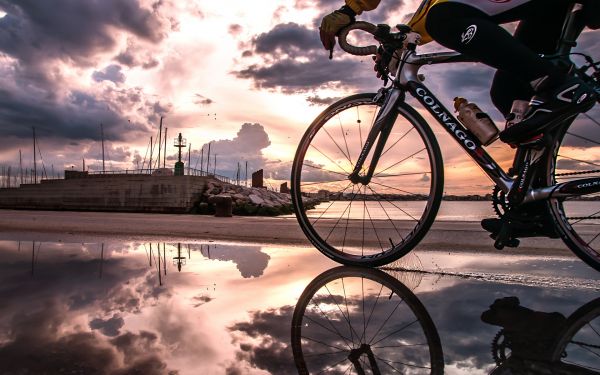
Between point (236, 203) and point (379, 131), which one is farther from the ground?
point (379, 131)

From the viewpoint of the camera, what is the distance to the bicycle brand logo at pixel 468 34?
2.65 m

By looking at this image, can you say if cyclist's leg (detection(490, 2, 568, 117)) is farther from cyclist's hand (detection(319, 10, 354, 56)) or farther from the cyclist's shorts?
cyclist's hand (detection(319, 10, 354, 56))

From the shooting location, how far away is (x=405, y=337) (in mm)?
1593

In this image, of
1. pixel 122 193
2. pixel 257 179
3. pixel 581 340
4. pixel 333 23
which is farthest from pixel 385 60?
pixel 257 179

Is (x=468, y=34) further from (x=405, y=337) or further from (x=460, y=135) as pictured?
(x=405, y=337)

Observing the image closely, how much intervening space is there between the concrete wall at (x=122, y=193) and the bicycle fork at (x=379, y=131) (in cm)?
1879

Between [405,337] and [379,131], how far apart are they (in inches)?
80.8

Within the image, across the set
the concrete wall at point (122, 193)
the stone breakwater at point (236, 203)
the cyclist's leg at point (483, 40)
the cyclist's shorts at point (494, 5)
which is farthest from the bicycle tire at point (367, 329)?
the concrete wall at point (122, 193)

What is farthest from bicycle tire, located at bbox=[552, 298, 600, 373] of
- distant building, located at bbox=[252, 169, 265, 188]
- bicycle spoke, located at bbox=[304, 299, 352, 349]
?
distant building, located at bbox=[252, 169, 265, 188]

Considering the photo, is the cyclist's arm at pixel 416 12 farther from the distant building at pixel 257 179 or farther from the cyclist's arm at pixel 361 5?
the distant building at pixel 257 179

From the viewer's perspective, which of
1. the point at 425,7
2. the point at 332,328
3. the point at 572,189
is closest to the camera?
the point at 332,328

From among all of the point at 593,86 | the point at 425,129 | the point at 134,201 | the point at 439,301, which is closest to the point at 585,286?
the point at 439,301

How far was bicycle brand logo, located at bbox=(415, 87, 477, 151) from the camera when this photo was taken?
294cm

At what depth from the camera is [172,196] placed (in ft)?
70.2
